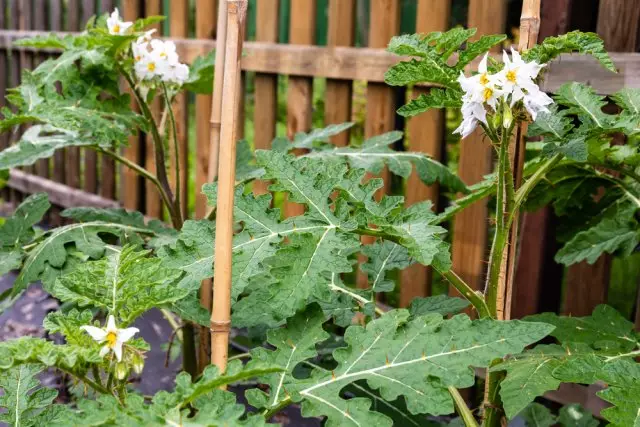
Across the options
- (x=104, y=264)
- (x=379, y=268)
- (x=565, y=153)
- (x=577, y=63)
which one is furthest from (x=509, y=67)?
(x=577, y=63)

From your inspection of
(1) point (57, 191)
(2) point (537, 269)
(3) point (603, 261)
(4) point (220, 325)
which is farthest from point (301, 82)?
(1) point (57, 191)

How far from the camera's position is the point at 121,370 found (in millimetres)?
1259

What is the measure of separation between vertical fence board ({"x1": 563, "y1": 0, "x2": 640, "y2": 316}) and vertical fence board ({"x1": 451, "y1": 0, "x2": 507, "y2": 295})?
357 mm

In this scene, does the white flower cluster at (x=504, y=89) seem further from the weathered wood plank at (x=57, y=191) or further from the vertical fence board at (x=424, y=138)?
the weathered wood plank at (x=57, y=191)

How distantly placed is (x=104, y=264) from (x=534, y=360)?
0.86 meters

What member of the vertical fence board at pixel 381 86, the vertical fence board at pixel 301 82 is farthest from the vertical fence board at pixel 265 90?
the vertical fence board at pixel 381 86

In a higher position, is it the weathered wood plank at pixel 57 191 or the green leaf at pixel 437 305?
the green leaf at pixel 437 305

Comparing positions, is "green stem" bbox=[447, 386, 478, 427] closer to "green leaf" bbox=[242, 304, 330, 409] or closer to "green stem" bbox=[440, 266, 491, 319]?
"green stem" bbox=[440, 266, 491, 319]

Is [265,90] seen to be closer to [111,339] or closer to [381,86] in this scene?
[381,86]

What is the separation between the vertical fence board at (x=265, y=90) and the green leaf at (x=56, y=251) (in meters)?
1.47

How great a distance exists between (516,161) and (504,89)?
1.05 feet

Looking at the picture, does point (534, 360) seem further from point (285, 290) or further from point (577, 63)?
point (577, 63)

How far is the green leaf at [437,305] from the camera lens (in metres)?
1.82

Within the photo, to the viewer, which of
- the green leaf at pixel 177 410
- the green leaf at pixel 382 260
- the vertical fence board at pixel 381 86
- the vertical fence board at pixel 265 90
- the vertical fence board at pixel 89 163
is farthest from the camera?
the vertical fence board at pixel 89 163
